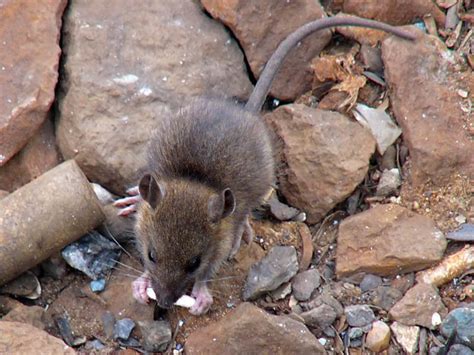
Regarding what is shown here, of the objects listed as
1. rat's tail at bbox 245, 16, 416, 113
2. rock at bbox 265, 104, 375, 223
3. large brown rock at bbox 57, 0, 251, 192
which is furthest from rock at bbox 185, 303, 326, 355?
rat's tail at bbox 245, 16, 416, 113

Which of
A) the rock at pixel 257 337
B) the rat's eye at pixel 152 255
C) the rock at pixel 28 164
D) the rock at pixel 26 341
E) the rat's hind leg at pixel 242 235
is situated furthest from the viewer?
the rock at pixel 28 164

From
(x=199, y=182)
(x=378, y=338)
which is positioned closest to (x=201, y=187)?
(x=199, y=182)

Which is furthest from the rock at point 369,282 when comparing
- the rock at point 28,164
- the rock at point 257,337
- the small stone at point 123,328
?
the rock at point 28,164

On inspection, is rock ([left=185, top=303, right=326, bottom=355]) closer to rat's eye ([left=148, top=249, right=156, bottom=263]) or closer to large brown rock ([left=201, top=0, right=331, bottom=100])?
rat's eye ([left=148, top=249, right=156, bottom=263])

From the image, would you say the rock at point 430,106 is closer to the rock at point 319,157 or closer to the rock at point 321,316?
the rock at point 319,157

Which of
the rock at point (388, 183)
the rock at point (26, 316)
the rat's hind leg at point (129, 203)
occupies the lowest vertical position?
the rock at point (26, 316)

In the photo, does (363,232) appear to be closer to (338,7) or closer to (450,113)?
(450,113)

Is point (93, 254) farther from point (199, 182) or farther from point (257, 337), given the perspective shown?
point (257, 337)
